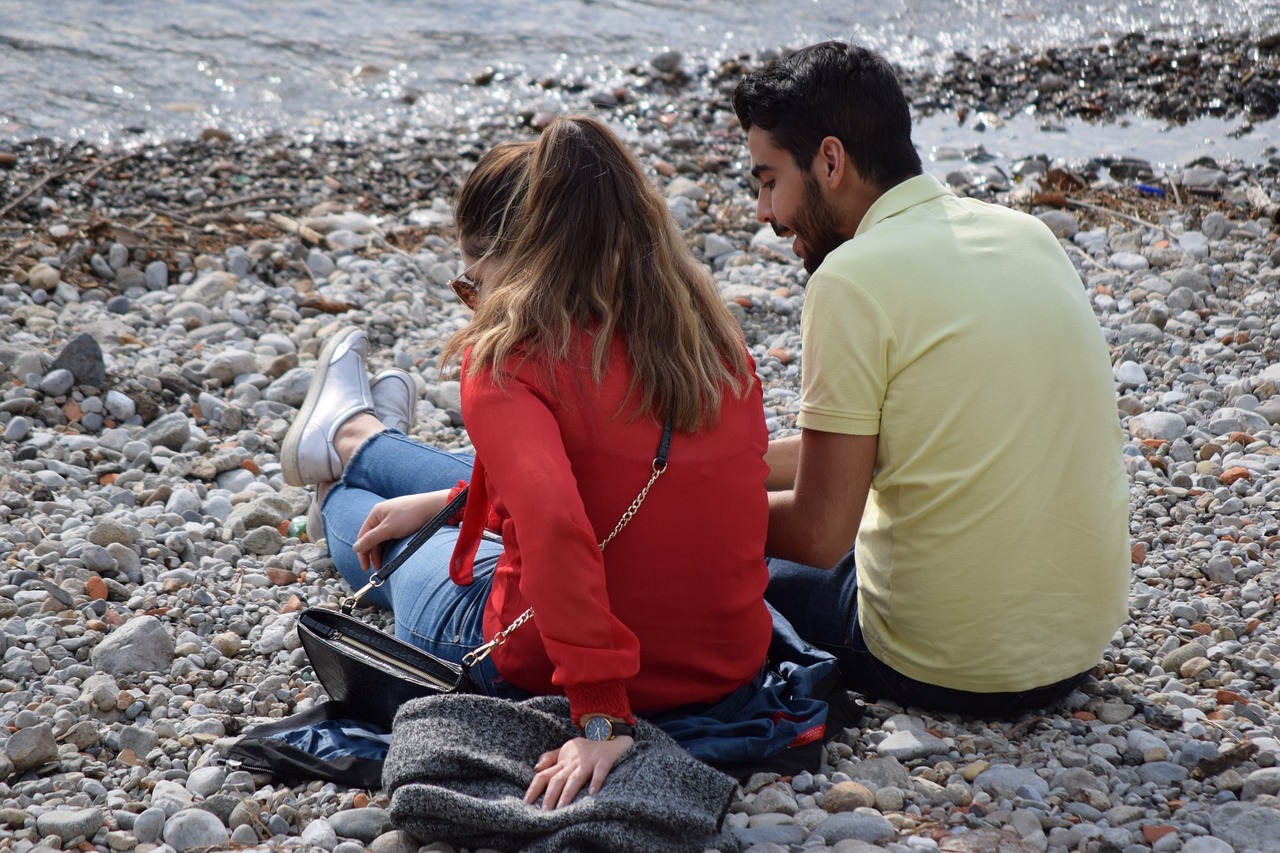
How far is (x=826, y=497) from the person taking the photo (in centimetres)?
253

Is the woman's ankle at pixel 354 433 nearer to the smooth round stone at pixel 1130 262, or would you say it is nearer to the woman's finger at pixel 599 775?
the woman's finger at pixel 599 775

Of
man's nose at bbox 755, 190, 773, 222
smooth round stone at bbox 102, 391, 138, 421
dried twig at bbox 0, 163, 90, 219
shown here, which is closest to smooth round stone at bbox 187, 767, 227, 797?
man's nose at bbox 755, 190, 773, 222

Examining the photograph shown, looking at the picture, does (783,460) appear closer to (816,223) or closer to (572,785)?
(816,223)

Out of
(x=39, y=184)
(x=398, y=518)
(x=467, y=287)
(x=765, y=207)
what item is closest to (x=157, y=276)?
(x=39, y=184)

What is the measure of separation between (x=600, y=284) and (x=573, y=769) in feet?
3.07

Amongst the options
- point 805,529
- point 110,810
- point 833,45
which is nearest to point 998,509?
point 805,529

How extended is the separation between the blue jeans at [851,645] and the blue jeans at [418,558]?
2.47 ft

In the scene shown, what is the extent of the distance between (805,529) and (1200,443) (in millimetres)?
2223

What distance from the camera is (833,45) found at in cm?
269

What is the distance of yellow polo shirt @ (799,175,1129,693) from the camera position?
238 centimetres

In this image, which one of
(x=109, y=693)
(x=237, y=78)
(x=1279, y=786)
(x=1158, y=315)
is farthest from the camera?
(x=237, y=78)

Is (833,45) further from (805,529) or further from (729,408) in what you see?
(805,529)

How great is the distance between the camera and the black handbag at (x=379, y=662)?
2.39m

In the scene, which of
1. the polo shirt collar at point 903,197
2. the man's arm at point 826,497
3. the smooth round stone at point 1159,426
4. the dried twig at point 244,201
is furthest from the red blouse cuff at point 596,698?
the dried twig at point 244,201
